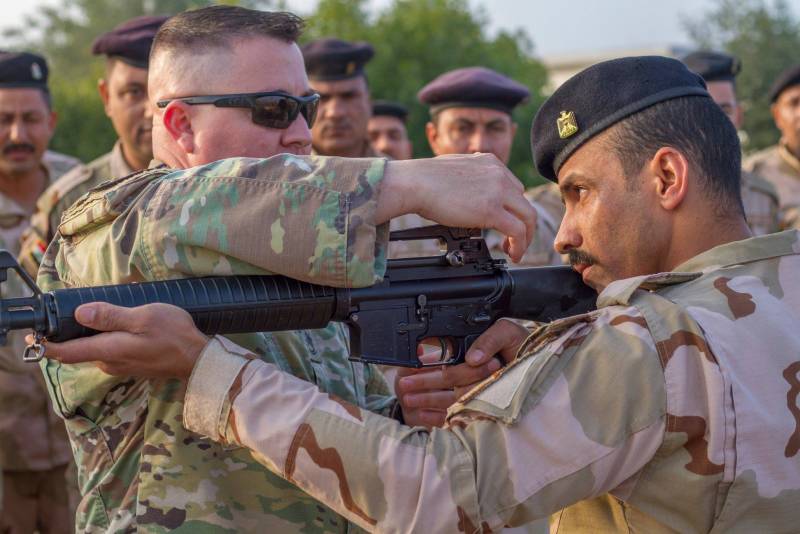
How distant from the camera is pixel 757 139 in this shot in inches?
982

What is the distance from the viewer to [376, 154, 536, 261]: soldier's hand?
101 inches

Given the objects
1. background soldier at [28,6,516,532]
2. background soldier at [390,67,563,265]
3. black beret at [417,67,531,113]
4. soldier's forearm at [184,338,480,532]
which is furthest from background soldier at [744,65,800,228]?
soldier's forearm at [184,338,480,532]

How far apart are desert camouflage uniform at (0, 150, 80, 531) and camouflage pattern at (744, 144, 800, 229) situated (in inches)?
234

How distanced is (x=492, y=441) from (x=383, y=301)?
1.88ft

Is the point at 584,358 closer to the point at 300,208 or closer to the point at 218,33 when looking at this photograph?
the point at 300,208

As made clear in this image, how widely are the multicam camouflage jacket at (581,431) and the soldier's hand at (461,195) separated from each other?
36 centimetres

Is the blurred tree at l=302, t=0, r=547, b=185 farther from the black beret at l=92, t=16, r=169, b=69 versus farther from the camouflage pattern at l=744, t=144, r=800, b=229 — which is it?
the black beret at l=92, t=16, r=169, b=69

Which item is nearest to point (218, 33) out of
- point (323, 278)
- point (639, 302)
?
point (323, 278)

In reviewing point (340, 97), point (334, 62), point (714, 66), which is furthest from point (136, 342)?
point (714, 66)

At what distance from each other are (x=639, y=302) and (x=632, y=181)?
0.39 metres

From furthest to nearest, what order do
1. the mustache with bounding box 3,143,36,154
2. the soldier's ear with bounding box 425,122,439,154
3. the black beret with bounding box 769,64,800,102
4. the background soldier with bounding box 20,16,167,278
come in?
1. the black beret with bounding box 769,64,800,102
2. the soldier's ear with bounding box 425,122,439,154
3. the mustache with bounding box 3,143,36,154
4. the background soldier with bounding box 20,16,167,278

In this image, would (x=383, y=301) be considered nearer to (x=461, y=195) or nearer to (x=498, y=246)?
(x=461, y=195)

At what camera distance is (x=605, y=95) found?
273 centimetres

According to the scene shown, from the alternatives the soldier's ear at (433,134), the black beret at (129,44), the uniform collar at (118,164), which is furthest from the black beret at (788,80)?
the uniform collar at (118,164)
